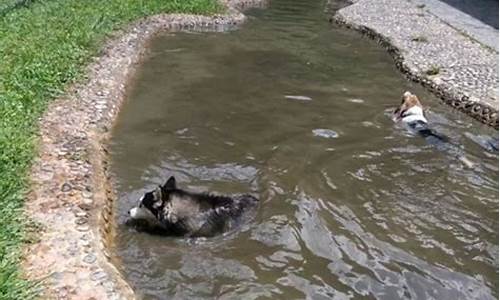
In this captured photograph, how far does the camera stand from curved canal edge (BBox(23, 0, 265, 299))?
576cm

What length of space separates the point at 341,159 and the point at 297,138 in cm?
113

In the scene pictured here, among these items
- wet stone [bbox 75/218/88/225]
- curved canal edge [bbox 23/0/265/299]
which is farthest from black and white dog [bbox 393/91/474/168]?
wet stone [bbox 75/218/88/225]

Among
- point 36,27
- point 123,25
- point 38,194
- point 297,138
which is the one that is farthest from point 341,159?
point 123,25

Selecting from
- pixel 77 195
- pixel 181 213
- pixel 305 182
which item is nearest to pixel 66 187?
pixel 77 195

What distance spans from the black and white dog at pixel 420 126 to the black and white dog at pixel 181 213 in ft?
14.4

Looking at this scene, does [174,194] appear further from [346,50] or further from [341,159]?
[346,50]

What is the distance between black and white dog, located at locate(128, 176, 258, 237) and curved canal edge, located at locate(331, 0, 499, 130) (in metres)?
6.74

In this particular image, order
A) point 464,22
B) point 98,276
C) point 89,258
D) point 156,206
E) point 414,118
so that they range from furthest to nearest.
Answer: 1. point 464,22
2. point 414,118
3. point 156,206
4. point 89,258
5. point 98,276

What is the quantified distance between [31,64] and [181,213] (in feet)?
18.6

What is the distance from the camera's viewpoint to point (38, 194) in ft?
23.4

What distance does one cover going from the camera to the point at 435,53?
54.7ft

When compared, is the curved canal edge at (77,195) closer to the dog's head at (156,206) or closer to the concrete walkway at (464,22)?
the dog's head at (156,206)

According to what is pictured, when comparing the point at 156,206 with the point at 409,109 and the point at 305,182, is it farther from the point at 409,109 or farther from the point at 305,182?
the point at 409,109

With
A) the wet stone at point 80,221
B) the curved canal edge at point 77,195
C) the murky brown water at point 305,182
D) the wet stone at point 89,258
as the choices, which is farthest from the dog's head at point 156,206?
the wet stone at point 89,258
